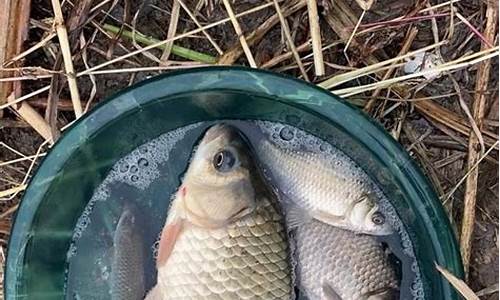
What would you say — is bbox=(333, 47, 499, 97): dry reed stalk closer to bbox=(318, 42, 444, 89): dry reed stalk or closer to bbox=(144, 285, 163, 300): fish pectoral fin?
bbox=(318, 42, 444, 89): dry reed stalk

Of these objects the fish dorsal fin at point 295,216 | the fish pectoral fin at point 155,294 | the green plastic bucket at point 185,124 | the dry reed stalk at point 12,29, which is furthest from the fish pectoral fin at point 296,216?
the dry reed stalk at point 12,29

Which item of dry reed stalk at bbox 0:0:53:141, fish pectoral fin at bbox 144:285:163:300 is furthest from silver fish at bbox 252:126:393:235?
dry reed stalk at bbox 0:0:53:141

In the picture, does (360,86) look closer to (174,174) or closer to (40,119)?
(174,174)

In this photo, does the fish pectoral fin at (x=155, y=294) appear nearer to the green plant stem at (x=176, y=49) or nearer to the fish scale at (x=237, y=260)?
the fish scale at (x=237, y=260)

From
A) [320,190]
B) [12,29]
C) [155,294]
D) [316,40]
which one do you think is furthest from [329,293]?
[12,29]

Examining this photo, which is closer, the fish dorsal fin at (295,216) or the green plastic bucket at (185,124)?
the green plastic bucket at (185,124)
